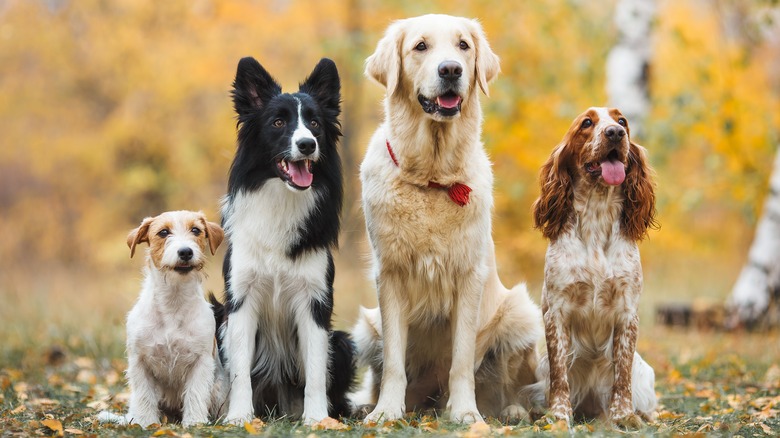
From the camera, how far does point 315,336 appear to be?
432 cm

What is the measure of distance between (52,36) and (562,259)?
46.3 feet

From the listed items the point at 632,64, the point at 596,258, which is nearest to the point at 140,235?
the point at 596,258

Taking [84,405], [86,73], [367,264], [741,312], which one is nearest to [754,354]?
[741,312]

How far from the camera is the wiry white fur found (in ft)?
14.0

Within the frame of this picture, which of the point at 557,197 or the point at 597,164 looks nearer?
the point at 597,164

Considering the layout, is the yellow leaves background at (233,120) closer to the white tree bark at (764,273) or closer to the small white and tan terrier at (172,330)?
the white tree bark at (764,273)

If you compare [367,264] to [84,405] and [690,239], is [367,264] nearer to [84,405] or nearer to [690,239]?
[84,405]

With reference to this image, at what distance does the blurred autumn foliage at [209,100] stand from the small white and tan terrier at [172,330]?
7.57 metres

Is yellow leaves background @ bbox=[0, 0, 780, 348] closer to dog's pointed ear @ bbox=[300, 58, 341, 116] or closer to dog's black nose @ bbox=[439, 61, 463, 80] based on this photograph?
dog's pointed ear @ bbox=[300, 58, 341, 116]

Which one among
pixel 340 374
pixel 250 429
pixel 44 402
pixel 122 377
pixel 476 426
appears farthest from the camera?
pixel 122 377

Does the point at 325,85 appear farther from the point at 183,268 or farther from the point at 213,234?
the point at 183,268

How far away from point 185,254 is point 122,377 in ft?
8.41

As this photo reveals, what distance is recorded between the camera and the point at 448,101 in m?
4.33

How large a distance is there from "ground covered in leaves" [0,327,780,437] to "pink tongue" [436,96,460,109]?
66.2 inches
